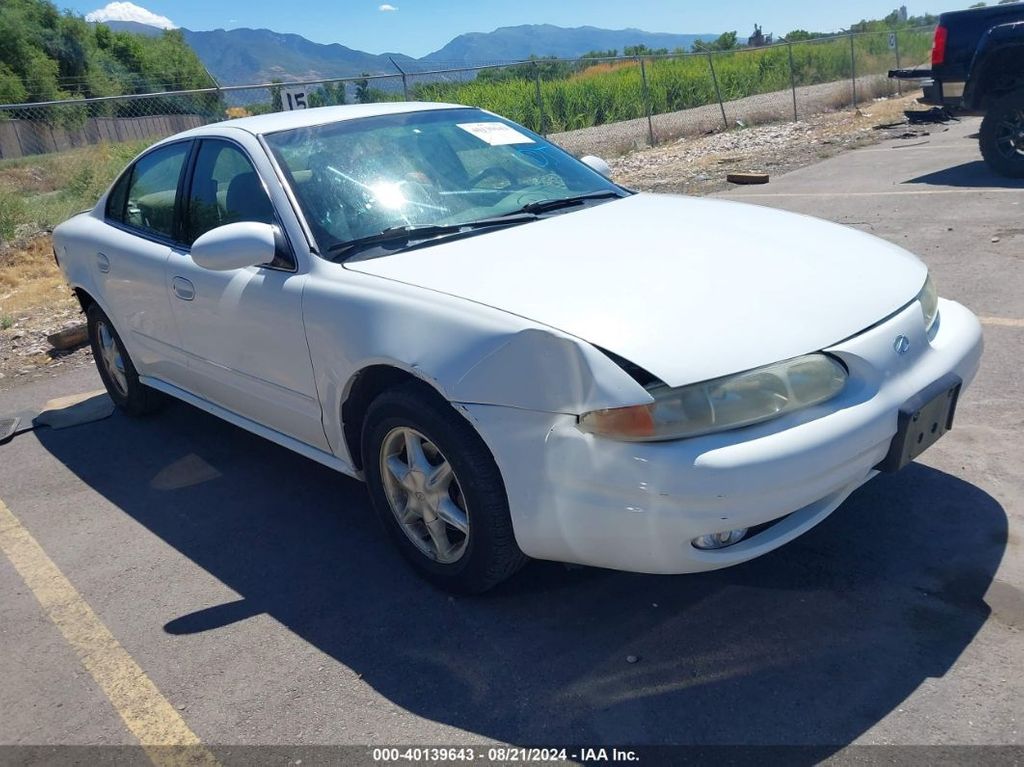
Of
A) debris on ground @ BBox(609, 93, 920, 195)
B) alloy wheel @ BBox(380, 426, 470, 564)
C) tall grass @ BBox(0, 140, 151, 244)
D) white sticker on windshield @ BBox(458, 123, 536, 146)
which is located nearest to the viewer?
alloy wheel @ BBox(380, 426, 470, 564)

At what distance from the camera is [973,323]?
3.31 m

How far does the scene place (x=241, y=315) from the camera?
3.68 m

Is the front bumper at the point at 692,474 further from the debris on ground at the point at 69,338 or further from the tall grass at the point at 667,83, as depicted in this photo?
the tall grass at the point at 667,83

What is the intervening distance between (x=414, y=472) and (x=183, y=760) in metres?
1.10

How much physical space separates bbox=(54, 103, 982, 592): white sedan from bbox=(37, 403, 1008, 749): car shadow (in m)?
0.27

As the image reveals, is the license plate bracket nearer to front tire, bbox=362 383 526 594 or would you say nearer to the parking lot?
the parking lot

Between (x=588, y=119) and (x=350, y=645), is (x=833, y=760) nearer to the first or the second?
(x=350, y=645)

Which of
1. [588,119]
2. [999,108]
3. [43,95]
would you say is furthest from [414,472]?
[43,95]

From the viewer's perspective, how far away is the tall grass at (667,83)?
728 inches

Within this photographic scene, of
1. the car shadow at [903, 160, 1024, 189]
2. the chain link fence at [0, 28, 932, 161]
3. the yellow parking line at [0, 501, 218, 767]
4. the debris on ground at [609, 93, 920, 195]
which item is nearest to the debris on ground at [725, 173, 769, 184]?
the debris on ground at [609, 93, 920, 195]

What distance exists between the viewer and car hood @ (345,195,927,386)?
2582 mm

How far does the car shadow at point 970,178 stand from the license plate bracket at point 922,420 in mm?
7332

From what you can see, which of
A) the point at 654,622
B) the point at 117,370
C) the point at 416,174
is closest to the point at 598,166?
the point at 416,174

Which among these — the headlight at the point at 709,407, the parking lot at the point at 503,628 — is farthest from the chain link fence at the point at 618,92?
the headlight at the point at 709,407
